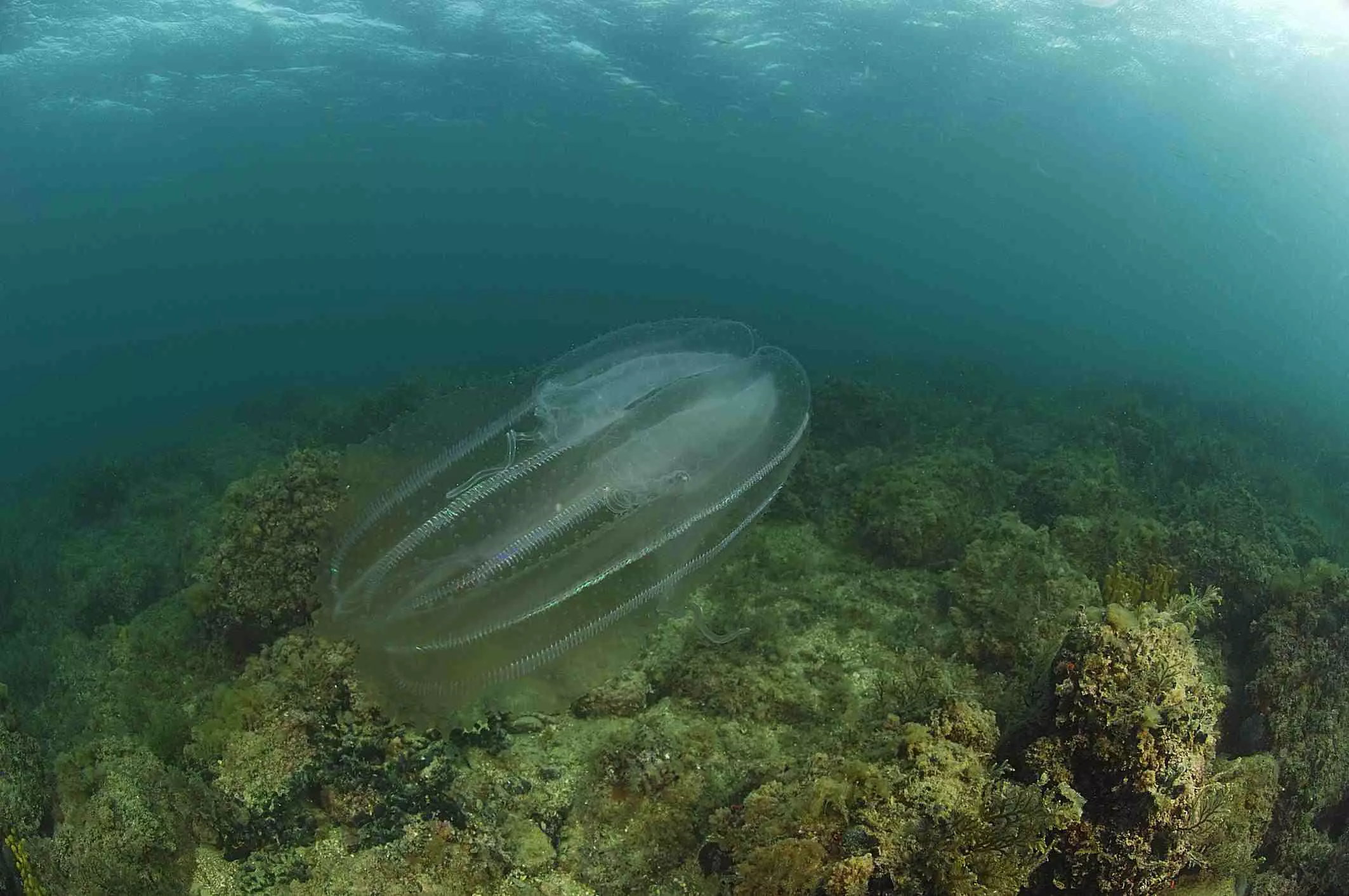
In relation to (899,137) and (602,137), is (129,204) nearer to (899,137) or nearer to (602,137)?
(602,137)

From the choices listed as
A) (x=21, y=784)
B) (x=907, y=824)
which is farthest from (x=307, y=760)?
(x=907, y=824)

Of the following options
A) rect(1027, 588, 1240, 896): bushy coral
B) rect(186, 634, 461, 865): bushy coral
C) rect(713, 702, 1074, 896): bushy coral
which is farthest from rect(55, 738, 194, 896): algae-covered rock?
rect(1027, 588, 1240, 896): bushy coral

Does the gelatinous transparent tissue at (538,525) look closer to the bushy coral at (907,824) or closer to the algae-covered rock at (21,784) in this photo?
the bushy coral at (907,824)

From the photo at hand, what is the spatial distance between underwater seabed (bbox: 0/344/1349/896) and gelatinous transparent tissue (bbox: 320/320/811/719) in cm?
2

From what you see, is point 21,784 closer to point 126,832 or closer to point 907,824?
point 126,832

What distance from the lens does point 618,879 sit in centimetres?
376

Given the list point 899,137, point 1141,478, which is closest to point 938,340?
point 899,137

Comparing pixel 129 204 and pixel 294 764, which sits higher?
pixel 294 764

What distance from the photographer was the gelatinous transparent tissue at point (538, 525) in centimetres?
395

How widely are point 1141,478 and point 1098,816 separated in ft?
37.3

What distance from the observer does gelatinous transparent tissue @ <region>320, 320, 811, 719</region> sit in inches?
156

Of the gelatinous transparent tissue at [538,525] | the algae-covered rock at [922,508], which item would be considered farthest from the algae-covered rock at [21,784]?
the algae-covered rock at [922,508]

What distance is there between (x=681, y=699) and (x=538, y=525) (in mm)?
1864

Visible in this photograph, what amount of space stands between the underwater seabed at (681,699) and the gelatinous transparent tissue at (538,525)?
0.02m
